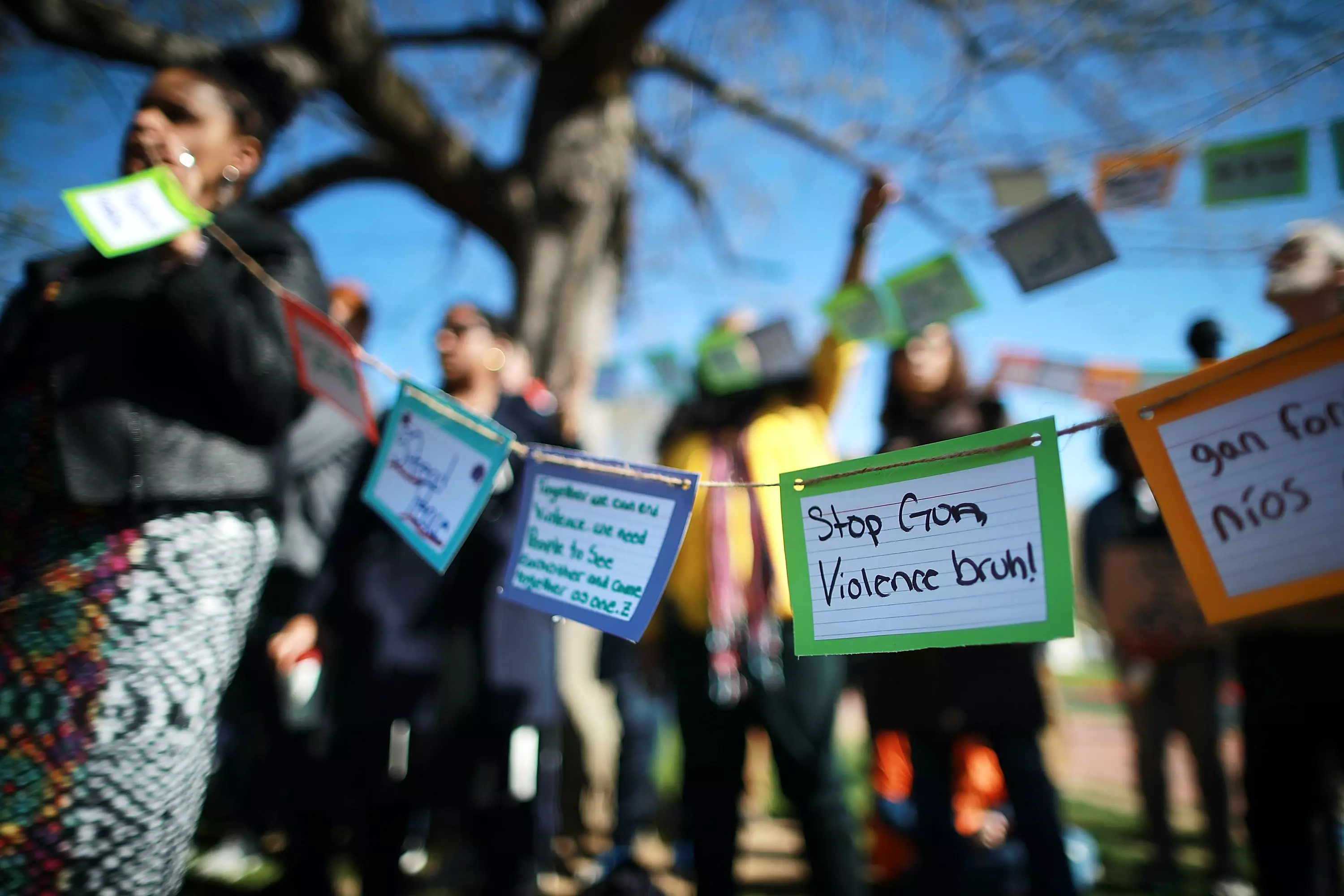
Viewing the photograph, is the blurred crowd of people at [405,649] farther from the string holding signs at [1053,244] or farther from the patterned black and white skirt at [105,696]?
the string holding signs at [1053,244]

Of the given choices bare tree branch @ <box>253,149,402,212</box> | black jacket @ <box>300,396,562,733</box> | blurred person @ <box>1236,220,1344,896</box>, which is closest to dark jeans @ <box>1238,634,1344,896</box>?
blurred person @ <box>1236,220,1344,896</box>

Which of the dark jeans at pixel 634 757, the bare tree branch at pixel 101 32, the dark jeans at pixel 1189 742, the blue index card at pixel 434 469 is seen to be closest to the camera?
the blue index card at pixel 434 469

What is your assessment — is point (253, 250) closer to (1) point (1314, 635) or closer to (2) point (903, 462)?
(2) point (903, 462)

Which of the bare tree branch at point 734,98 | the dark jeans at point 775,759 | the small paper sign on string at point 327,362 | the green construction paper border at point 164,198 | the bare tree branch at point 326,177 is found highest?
the bare tree branch at point 734,98

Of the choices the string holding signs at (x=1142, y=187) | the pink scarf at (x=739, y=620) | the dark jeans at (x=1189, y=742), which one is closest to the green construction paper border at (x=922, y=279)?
the string holding signs at (x=1142, y=187)

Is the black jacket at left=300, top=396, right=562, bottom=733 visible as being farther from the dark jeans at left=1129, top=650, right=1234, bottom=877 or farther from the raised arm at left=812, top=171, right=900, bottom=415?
the dark jeans at left=1129, top=650, right=1234, bottom=877

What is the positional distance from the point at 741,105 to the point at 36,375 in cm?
490

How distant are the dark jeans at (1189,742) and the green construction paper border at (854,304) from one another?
5.51ft

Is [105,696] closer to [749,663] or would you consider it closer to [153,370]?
[153,370]

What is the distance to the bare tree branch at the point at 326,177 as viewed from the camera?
463cm

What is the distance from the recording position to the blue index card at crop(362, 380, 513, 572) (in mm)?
1253

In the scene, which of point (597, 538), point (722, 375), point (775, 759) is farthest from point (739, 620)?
point (722, 375)

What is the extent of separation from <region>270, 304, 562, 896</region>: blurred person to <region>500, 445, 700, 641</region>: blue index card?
423 millimetres

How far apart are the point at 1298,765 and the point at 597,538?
1.62m
